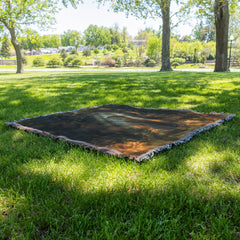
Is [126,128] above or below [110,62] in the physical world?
below

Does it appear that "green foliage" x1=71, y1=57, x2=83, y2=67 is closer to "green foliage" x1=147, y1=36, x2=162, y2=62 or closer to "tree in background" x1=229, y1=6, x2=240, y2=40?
"green foliage" x1=147, y1=36, x2=162, y2=62

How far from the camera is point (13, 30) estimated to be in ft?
65.4

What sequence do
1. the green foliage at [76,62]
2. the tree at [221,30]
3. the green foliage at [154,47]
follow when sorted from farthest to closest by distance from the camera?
the green foliage at [154,47]
the green foliage at [76,62]
the tree at [221,30]

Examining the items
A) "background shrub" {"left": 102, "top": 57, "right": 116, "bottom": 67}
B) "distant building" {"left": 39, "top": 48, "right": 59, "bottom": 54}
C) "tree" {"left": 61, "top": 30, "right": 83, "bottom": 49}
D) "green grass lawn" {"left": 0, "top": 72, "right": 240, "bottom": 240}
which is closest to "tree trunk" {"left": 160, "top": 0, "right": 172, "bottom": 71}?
"green grass lawn" {"left": 0, "top": 72, "right": 240, "bottom": 240}

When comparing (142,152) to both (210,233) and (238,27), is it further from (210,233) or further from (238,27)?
(238,27)

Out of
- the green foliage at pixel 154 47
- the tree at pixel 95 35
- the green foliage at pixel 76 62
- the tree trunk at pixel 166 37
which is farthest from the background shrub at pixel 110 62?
the tree at pixel 95 35

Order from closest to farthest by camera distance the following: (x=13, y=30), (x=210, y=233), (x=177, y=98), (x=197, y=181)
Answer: (x=210, y=233) → (x=197, y=181) → (x=177, y=98) → (x=13, y=30)

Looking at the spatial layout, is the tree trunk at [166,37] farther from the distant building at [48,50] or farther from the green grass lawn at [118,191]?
the distant building at [48,50]

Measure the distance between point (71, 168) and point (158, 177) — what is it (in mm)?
775

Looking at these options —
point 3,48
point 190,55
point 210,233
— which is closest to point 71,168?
point 210,233

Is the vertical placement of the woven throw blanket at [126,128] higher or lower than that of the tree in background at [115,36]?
lower

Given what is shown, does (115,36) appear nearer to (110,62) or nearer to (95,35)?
(95,35)

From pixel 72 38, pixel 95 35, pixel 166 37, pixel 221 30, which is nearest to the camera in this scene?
pixel 221 30

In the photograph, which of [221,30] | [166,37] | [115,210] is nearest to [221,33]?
[221,30]
